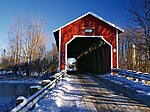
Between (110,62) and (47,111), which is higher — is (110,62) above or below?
above

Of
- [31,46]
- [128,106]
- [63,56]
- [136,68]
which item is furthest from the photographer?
[31,46]

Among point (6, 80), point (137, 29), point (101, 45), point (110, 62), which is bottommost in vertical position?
point (6, 80)

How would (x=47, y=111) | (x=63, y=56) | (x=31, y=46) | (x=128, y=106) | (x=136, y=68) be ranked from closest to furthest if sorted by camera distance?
(x=47, y=111) < (x=128, y=106) < (x=63, y=56) < (x=136, y=68) < (x=31, y=46)

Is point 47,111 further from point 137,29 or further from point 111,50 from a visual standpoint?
point 137,29

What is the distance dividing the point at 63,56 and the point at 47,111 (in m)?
13.4

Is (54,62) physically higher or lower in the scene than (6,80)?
higher

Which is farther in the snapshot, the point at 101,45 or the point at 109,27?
the point at 101,45

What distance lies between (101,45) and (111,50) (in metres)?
2.87

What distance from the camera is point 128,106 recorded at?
5.75 m

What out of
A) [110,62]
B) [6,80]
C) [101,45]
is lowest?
[6,80]

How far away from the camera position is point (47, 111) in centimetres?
485

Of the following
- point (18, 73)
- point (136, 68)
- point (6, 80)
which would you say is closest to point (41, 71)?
point (18, 73)

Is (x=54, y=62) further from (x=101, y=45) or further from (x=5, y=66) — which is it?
(x=101, y=45)

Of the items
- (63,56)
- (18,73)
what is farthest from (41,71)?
(63,56)
